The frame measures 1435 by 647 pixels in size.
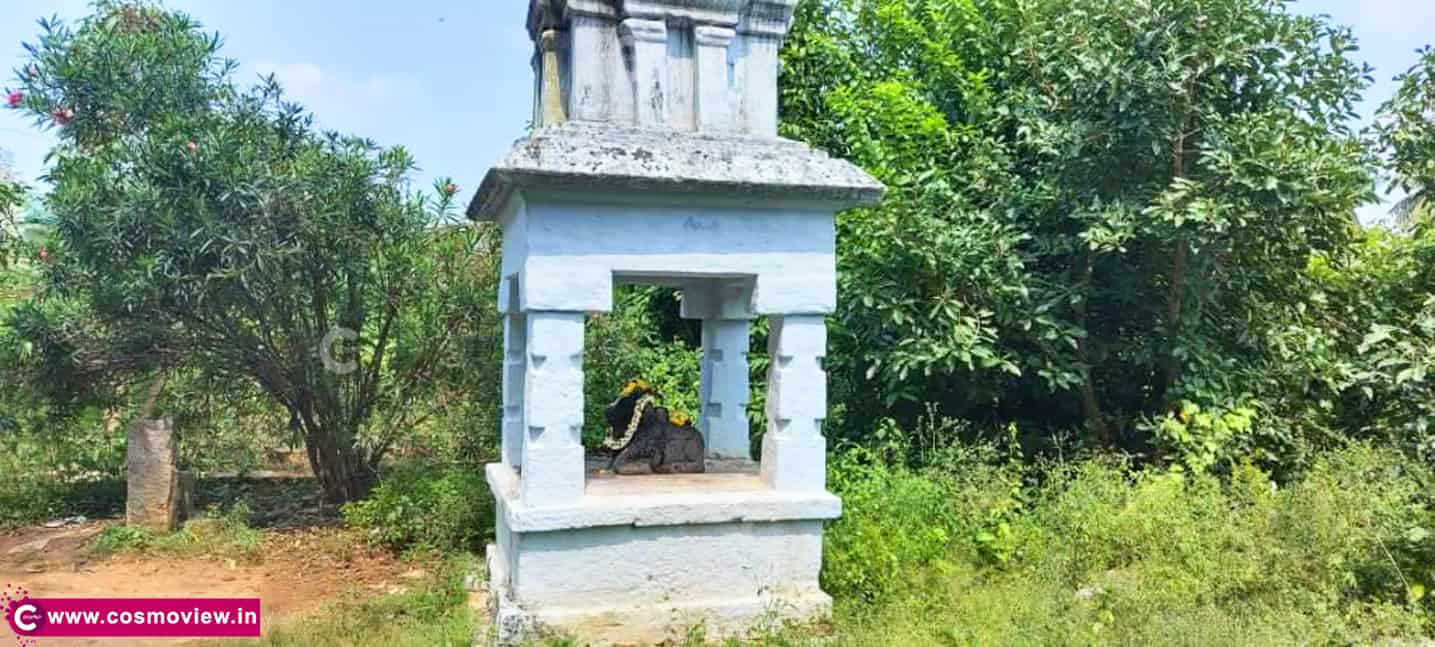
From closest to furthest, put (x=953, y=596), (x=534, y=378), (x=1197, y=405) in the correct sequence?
(x=534, y=378), (x=953, y=596), (x=1197, y=405)

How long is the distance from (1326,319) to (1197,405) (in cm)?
174

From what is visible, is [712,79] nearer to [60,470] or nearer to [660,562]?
[660,562]

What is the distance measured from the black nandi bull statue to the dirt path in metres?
2.12

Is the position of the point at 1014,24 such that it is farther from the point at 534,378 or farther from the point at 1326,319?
the point at 534,378

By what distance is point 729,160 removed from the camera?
13.4 feet

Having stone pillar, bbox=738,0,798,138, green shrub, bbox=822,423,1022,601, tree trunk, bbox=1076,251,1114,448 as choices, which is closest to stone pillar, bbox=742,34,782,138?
stone pillar, bbox=738,0,798,138

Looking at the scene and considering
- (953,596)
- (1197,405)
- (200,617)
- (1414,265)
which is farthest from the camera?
(1414,265)

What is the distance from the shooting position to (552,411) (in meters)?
3.97

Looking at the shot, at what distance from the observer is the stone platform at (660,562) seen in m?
3.91

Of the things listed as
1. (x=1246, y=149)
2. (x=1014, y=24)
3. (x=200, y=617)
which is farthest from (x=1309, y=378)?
(x=200, y=617)

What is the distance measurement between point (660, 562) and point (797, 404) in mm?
968

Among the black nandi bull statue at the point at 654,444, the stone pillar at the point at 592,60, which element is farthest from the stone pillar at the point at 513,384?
the stone pillar at the point at 592,60

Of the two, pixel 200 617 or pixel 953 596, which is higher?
pixel 953 596

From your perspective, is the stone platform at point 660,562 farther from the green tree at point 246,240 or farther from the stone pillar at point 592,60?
the green tree at point 246,240
